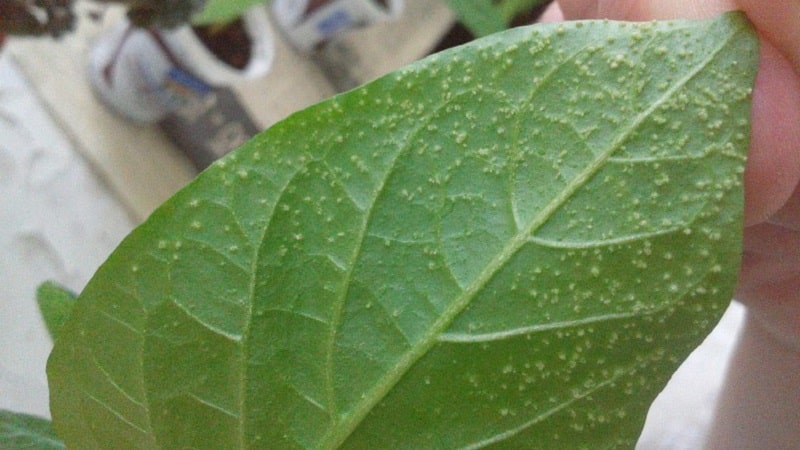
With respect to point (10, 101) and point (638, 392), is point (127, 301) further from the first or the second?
A: point (10, 101)

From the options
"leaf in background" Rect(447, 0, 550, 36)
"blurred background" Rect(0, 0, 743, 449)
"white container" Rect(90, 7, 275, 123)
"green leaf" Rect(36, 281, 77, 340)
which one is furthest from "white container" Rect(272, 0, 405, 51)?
"green leaf" Rect(36, 281, 77, 340)

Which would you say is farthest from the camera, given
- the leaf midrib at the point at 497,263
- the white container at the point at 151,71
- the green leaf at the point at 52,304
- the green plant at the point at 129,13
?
the white container at the point at 151,71

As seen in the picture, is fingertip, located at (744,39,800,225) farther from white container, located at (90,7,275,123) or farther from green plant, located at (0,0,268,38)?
white container, located at (90,7,275,123)

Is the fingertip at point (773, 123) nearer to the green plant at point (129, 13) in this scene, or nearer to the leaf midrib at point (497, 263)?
the leaf midrib at point (497, 263)

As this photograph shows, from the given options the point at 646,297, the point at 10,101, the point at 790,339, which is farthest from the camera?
the point at 10,101

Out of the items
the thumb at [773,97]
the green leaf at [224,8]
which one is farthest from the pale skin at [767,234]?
the green leaf at [224,8]

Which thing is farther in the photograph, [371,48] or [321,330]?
[371,48]

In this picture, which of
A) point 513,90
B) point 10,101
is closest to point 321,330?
point 513,90

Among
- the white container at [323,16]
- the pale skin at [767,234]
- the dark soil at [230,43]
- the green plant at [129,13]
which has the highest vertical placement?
the green plant at [129,13]
